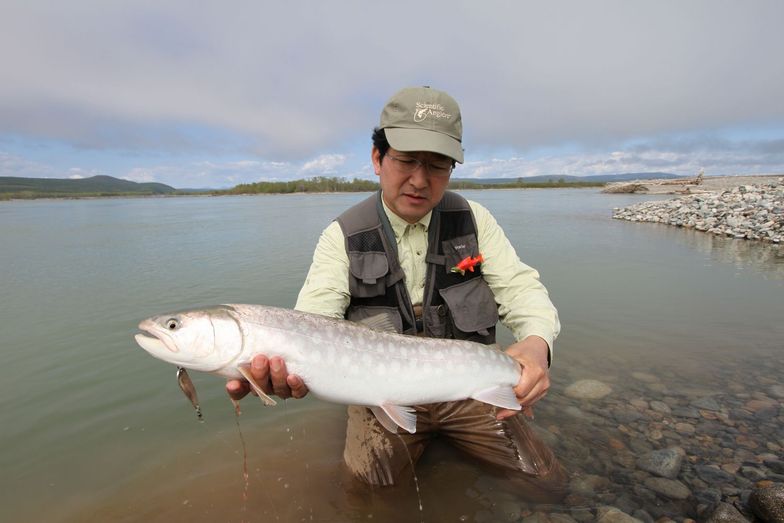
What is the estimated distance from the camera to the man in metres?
3.18

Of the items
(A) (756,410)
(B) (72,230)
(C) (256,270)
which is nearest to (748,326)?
(A) (756,410)

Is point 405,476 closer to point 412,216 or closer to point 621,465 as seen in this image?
point 621,465

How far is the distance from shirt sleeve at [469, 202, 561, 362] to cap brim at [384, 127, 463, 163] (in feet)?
3.35

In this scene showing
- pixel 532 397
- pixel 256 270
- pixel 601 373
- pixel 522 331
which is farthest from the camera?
pixel 256 270

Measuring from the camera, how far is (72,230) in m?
22.8

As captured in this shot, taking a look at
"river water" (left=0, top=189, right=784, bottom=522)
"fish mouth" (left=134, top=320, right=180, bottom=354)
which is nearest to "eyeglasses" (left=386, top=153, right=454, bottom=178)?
"fish mouth" (left=134, top=320, right=180, bottom=354)

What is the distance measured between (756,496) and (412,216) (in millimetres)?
3303

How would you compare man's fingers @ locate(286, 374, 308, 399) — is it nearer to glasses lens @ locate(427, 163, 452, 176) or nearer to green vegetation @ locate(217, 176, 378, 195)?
glasses lens @ locate(427, 163, 452, 176)

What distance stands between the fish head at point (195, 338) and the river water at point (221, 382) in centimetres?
178

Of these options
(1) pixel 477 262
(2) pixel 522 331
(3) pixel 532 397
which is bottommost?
(3) pixel 532 397

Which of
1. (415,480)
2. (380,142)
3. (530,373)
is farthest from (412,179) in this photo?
(415,480)

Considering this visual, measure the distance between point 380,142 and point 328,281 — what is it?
1271 mm

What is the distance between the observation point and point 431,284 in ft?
12.3

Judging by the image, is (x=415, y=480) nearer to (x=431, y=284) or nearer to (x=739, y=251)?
(x=431, y=284)
